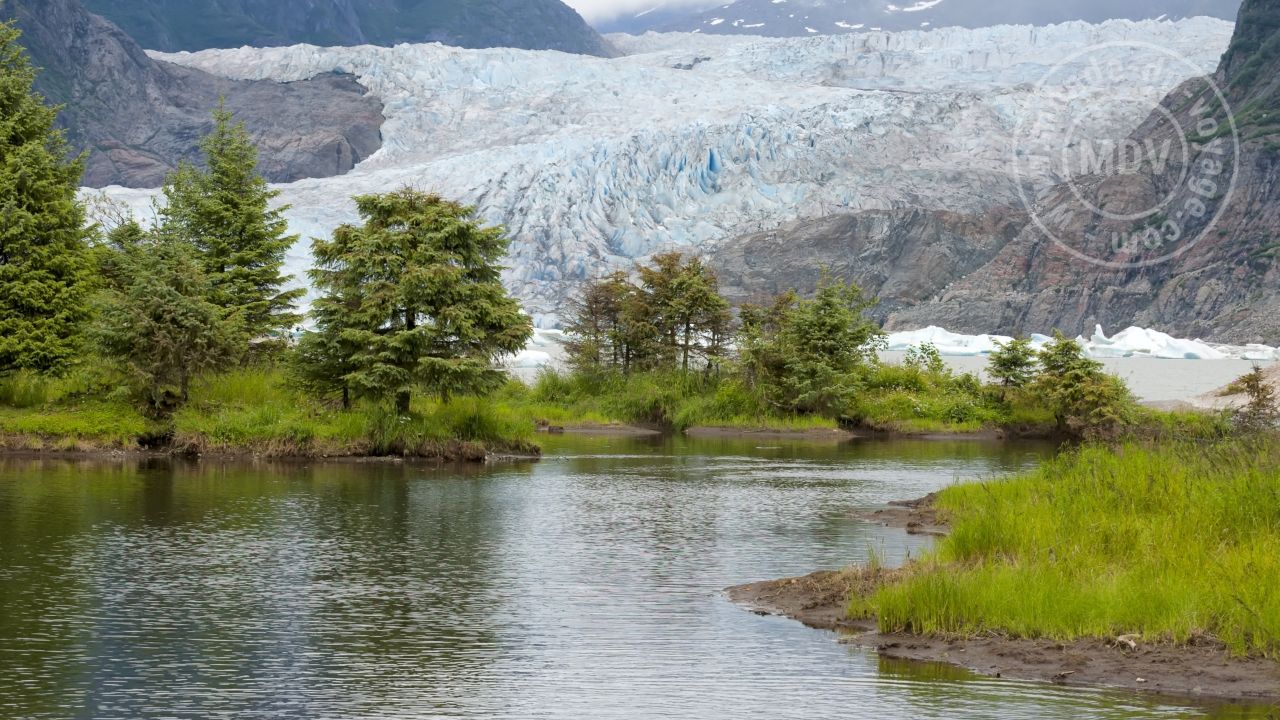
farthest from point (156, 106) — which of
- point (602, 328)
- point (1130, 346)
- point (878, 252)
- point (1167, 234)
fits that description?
point (1167, 234)

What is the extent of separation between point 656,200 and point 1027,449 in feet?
195

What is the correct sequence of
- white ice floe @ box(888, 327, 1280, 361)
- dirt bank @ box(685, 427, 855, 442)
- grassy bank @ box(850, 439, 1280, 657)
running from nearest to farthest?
grassy bank @ box(850, 439, 1280, 657) < dirt bank @ box(685, 427, 855, 442) < white ice floe @ box(888, 327, 1280, 361)

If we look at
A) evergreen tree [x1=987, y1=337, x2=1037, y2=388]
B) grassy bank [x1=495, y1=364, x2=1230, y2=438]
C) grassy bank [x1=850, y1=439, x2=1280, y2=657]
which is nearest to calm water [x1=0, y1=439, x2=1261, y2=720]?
grassy bank [x1=850, y1=439, x2=1280, y2=657]

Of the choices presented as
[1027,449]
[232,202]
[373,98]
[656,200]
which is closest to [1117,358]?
[656,200]

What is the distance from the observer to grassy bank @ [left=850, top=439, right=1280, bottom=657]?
1198 cm

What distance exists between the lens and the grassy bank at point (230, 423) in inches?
1356

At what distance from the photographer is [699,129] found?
10062 cm

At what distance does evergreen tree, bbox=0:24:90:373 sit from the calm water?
8481 millimetres

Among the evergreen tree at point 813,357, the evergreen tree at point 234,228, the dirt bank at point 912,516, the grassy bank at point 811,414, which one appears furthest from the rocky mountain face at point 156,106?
the dirt bank at point 912,516

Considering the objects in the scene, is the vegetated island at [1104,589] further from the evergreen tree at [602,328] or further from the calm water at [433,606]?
the evergreen tree at [602,328]

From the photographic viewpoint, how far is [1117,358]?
344 feet

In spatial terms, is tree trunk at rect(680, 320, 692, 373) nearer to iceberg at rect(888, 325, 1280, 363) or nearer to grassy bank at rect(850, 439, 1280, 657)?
grassy bank at rect(850, 439, 1280, 657)

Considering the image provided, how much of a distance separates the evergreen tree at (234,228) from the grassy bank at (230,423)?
3.84 m

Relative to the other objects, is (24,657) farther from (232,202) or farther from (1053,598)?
(232,202)
